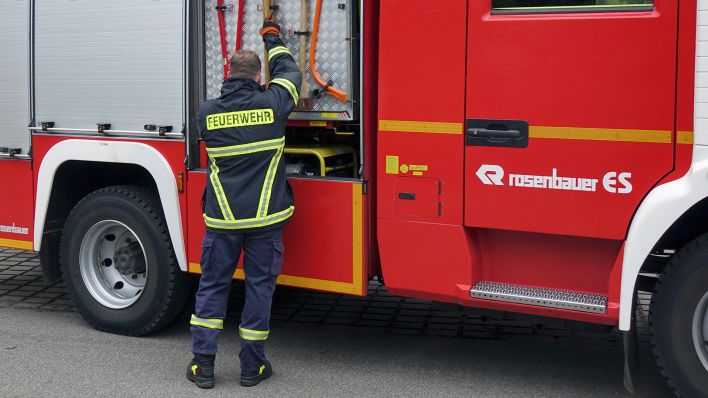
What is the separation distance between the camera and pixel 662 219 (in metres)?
4.18

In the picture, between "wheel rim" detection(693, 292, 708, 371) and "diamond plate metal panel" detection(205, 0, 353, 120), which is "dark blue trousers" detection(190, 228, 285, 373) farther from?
"wheel rim" detection(693, 292, 708, 371)

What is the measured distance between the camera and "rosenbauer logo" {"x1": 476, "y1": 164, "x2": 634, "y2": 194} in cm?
431

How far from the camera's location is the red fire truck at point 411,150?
168 inches

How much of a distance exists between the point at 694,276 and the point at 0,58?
4.59 meters

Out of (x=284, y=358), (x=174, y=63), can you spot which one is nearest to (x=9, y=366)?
(x=284, y=358)

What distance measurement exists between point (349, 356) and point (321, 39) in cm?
192

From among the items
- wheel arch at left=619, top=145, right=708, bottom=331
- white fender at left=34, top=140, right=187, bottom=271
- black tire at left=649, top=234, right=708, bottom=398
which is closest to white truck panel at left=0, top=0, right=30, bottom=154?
white fender at left=34, top=140, right=187, bottom=271

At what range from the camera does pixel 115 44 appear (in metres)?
5.71

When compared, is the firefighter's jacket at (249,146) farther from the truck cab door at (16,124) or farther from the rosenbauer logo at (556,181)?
the truck cab door at (16,124)

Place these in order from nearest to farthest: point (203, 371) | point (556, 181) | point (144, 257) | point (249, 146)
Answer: point (556, 181) < point (249, 146) < point (203, 371) < point (144, 257)

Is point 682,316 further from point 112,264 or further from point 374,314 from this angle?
point 112,264

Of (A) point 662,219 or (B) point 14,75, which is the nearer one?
(A) point 662,219

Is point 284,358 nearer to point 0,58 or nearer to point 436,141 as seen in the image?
point 436,141

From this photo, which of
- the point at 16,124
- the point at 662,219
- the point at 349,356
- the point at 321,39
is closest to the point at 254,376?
the point at 349,356
